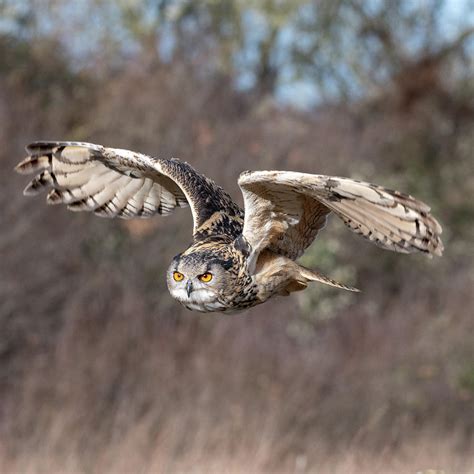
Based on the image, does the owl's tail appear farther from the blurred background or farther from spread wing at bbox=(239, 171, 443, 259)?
the blurred background

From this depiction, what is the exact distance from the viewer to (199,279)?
502 cm

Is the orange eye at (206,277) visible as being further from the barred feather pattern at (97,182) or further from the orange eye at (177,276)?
the barred feather pattern at (97,182)

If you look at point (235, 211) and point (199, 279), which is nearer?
point (199, 279)

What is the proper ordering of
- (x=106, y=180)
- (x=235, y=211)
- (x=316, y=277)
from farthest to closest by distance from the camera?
(x=106, y=180) → (x=235, y=211) → (x=316, y=277)

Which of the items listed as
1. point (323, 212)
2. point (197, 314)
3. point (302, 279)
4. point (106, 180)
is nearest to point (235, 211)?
point (323, 212)

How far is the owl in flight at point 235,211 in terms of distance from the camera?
495 cm

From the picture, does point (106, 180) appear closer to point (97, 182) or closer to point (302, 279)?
point (97, 182)

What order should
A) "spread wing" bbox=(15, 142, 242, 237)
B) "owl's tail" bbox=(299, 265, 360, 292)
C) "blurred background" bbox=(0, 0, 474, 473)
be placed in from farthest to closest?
"blurred background" bbox=(0, 0, 474, 473), "spread wing" bbox=(15, 142, 242, 237), "owl's tail" bbox=(299, 265, 360, 292)

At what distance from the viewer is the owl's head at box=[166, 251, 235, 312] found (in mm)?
4977

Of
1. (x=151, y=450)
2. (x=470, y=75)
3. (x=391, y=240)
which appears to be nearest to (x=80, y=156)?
(x=391, y=240)

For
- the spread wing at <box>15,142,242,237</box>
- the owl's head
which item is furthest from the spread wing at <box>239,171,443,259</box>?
the spread wing at <box>15,142,242,237</box>

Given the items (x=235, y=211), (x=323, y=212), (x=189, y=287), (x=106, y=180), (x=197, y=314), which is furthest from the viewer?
(x=197, y=314)

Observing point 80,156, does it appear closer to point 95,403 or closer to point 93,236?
point 95,403

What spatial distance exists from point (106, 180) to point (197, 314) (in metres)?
7.46
